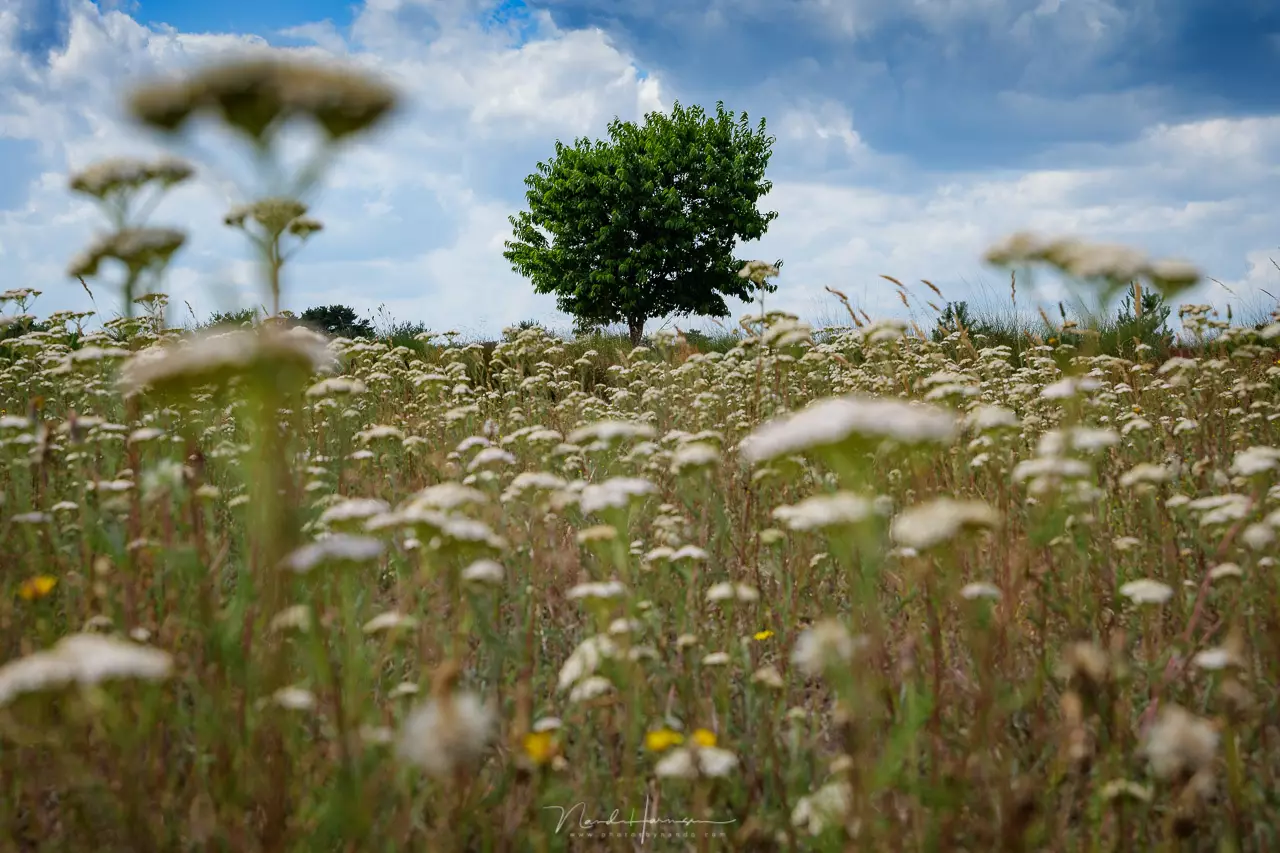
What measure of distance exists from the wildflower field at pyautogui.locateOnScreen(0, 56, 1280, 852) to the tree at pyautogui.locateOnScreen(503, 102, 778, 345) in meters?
28.5

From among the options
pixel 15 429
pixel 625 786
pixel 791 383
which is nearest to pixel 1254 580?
pixel 625 786

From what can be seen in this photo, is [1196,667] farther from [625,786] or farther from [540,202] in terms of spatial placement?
[540,202]

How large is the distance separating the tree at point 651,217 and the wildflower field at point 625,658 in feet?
93.6

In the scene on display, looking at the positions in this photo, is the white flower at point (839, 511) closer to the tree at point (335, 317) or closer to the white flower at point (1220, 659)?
the white flower at point (1220, 659)

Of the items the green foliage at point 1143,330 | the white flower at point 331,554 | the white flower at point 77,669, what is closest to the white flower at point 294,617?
the white flower at point 331,554

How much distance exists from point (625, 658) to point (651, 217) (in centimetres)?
3161

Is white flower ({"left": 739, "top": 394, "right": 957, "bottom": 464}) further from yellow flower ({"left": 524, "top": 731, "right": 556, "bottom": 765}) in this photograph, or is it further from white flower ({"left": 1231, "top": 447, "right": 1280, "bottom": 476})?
white flower ({"left": 1231, "top": 447, "right": 1280, "bottom": 476})

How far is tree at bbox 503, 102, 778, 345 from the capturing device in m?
32.5

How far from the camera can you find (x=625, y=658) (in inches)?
85.4

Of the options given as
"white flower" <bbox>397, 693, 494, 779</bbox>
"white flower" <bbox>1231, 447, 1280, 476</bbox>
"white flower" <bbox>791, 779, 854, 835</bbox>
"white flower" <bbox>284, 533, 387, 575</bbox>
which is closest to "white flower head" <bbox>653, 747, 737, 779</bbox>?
"white flower" <bbox>791, 779, 854, 835</bbox>

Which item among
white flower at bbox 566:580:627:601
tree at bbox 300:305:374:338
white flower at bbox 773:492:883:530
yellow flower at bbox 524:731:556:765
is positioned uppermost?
tree at bbox 300:305:374:338

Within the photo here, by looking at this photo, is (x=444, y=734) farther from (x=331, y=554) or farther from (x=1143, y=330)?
(x=1143, y=330)

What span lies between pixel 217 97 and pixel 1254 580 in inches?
153

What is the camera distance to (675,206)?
32.4 meters
